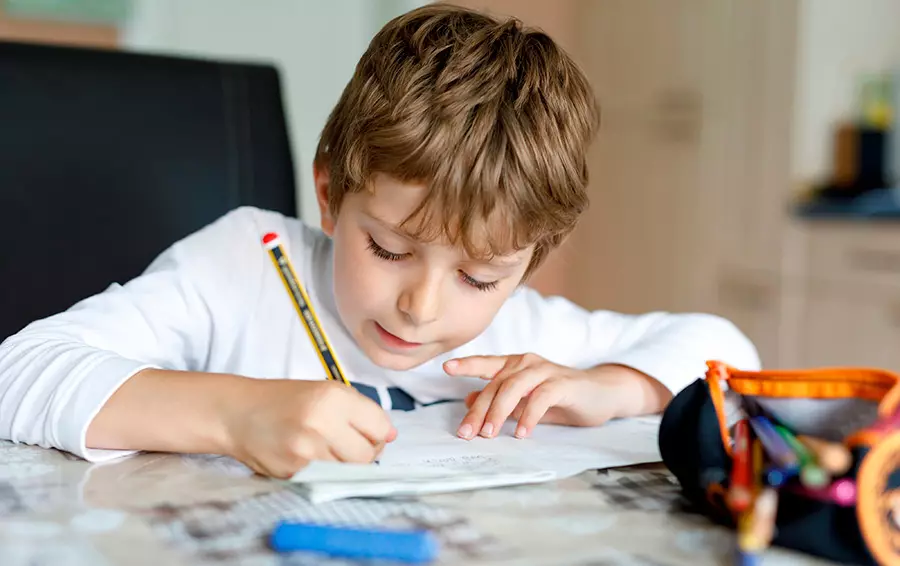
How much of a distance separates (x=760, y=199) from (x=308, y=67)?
1.33 meters

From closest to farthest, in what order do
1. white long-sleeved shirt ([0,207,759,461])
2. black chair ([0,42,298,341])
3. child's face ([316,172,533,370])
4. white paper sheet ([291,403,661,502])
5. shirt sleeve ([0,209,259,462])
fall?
white paper sheet ([291,403,661,502]) < shirt sleeve ([0,209,259,462]) < child's face ([316,172,533,370]) < white long-sleeved shirt ([0,207,759,461]) < black chair ([0,42,298,341])

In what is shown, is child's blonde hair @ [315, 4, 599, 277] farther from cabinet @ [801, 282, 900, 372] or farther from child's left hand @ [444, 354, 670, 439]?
cabinet @ [801, 282, 900, 372]

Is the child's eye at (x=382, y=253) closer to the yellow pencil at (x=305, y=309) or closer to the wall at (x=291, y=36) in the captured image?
the yellow pencil at (x=305, y=309)

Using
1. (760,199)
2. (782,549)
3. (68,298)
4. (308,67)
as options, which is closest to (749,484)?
(782,549)

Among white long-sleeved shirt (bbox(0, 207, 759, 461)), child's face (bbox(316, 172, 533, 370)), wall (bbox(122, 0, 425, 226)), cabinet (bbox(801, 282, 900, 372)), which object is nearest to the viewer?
child's face (bbox(316, 172, 533, 370))

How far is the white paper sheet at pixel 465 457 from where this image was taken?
578mm

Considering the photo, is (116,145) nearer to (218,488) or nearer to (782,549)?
(218,488)

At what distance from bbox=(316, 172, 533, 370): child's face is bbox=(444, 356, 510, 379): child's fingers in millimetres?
Answer: 44

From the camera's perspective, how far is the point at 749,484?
0.48 metres

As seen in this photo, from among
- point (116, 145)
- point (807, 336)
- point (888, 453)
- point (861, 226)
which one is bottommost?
point (807, 336)

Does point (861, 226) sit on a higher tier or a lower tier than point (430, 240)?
lower

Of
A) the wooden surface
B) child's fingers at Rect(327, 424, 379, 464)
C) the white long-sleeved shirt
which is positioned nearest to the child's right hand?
child's fingers at Rect(327, 424, 379, 464)

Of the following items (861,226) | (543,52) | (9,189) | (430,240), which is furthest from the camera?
(861,226)

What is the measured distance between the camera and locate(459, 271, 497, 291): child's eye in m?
0.83
